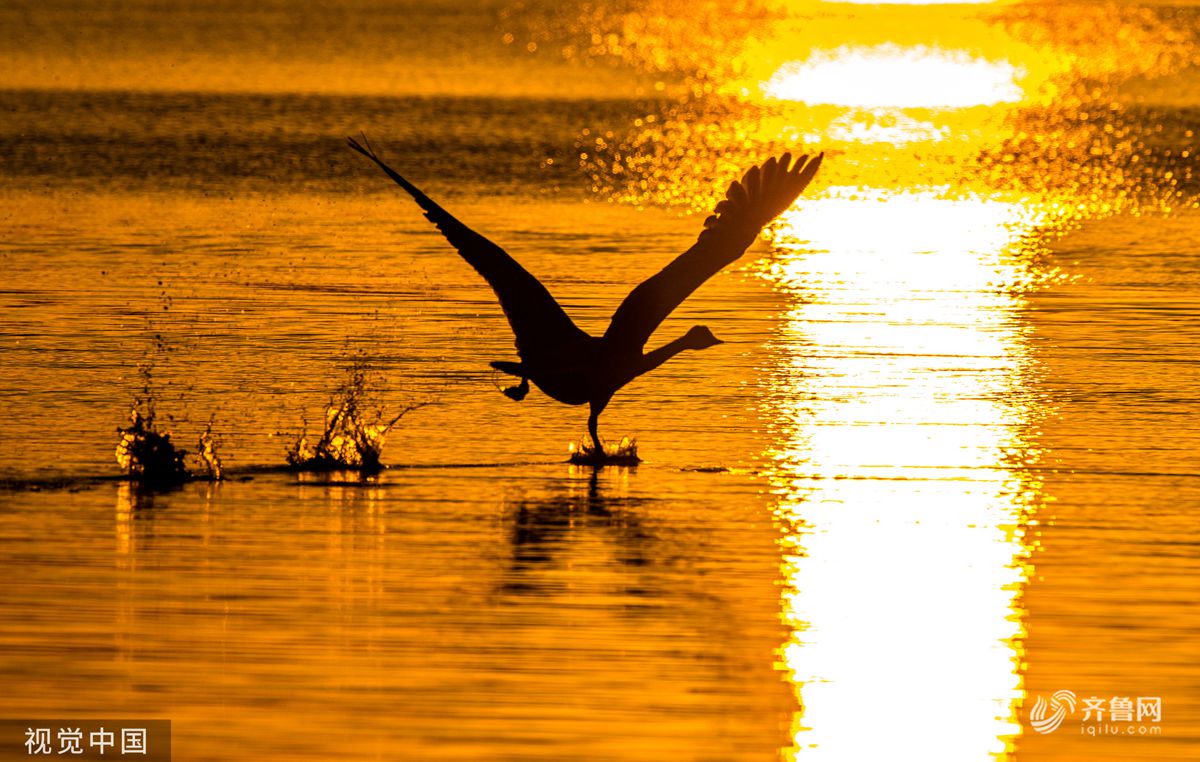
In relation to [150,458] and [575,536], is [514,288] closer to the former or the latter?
[575,536]

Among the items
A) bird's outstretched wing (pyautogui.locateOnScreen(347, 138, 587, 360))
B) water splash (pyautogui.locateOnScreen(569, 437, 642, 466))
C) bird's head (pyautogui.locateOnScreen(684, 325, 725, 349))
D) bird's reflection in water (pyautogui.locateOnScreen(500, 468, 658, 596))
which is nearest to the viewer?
bird's reflection in water (pyautogui.locateOnScreen(500, 468, 658, 596))

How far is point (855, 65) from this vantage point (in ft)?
284

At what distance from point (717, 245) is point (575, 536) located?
184cm

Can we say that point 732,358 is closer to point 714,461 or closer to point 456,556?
point 714,461

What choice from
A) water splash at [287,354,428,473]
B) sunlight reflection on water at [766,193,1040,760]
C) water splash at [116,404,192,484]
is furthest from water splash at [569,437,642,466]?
water splash at [116,404,192,484]

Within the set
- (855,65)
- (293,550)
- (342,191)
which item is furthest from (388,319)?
(855,65)

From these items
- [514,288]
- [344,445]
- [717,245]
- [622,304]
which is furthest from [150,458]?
[717,245]

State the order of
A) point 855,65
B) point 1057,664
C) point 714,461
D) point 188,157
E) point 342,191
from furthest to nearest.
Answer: point 855,65, point 188,157, point 342,191, point 714,461, point 1057,664

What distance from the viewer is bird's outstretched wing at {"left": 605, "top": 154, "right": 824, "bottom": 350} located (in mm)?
13414

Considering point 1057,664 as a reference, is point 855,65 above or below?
above

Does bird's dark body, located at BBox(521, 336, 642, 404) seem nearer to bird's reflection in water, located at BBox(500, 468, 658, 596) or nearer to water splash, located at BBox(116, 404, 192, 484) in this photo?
bird's reflection in water, located at BBox(500, 468, 658, 596)

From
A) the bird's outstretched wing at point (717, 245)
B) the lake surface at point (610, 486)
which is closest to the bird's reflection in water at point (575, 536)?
the lake surface at point (610, 486)

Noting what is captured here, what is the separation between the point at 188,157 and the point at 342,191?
5.93 meters

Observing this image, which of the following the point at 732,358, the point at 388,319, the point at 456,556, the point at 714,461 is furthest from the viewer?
the point at 388,319
